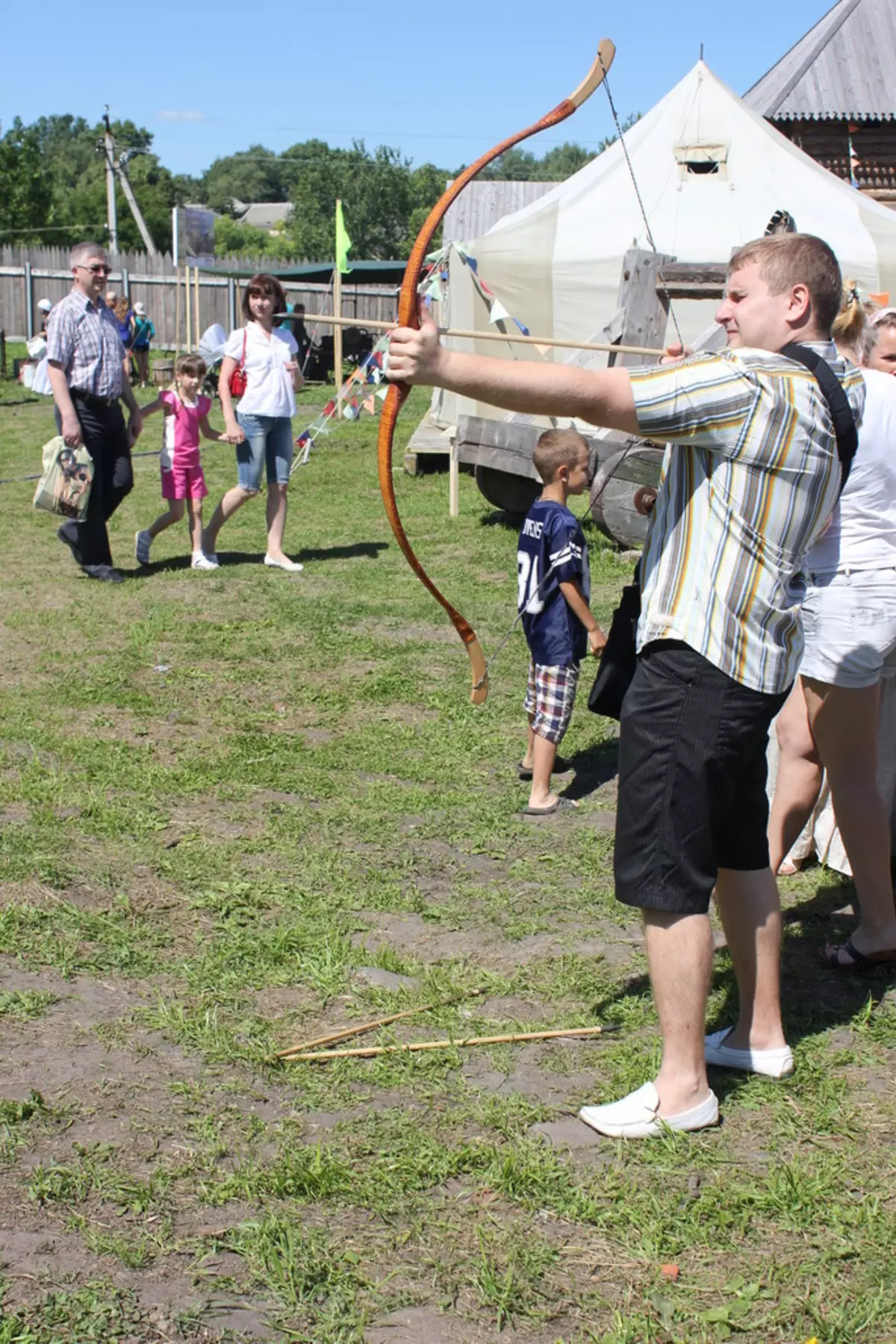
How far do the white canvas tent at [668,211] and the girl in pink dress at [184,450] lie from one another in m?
4.31

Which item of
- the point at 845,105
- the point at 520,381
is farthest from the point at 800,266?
the point at 845,105

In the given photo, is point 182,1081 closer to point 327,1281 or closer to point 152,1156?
point 152,1156

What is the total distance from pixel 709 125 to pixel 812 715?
11.2 metres

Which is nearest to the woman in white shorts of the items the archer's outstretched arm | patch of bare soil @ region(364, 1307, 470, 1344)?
the archer's outstretched arm

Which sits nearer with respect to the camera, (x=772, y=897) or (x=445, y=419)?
(x=772, y=897)

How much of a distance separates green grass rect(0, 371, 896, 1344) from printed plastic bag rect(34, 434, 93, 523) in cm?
191

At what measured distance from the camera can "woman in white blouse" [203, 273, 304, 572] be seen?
8867 mm

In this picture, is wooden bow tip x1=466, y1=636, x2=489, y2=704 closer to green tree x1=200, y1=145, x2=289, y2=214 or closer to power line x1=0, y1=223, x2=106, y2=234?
power line x1=0, y1=223, x2=106, y2=234

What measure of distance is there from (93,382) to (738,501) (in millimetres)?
6479

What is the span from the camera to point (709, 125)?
526 inches

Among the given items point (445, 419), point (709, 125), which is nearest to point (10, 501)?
point (445, 419)

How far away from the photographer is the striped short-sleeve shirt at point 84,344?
27.1 feet

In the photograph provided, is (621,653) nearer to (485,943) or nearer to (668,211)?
(485,943)

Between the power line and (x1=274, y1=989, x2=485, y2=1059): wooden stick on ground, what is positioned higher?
the power line
